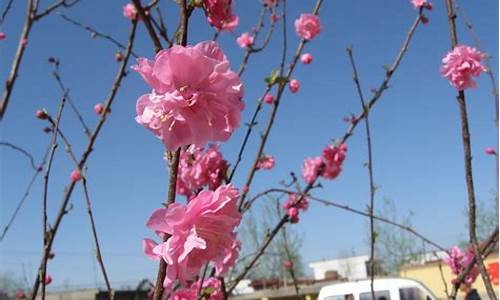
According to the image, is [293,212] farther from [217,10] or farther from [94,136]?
[217,10]

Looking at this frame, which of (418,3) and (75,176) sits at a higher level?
(418,3)

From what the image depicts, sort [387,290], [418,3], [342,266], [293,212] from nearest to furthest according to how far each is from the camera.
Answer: [293,212]
[418,3]
[387,290]
[342,266]

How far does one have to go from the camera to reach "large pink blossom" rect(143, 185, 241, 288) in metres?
0.86

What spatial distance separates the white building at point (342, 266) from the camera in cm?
4478

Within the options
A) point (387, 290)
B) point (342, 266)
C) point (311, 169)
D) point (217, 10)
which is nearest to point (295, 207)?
point (311, 169)

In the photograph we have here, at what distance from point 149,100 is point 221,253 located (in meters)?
0.29

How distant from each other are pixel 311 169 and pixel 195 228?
3031mm

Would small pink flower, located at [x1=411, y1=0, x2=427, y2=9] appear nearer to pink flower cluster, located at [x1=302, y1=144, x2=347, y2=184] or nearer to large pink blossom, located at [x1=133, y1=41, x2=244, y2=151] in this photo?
pink flower cluster, located at [x1=302, y1=144, x2=347, y2=184]

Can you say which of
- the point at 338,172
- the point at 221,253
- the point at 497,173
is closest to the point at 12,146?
the point at 221,253

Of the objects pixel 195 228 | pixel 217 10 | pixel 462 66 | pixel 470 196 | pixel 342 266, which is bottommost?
pixel 195 228

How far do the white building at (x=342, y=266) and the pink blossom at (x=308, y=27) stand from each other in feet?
Answer: 138

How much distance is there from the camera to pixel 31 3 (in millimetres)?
1613

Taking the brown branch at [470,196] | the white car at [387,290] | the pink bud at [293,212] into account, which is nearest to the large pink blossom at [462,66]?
the brown branch at [470,196]

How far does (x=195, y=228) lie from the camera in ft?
2.91
